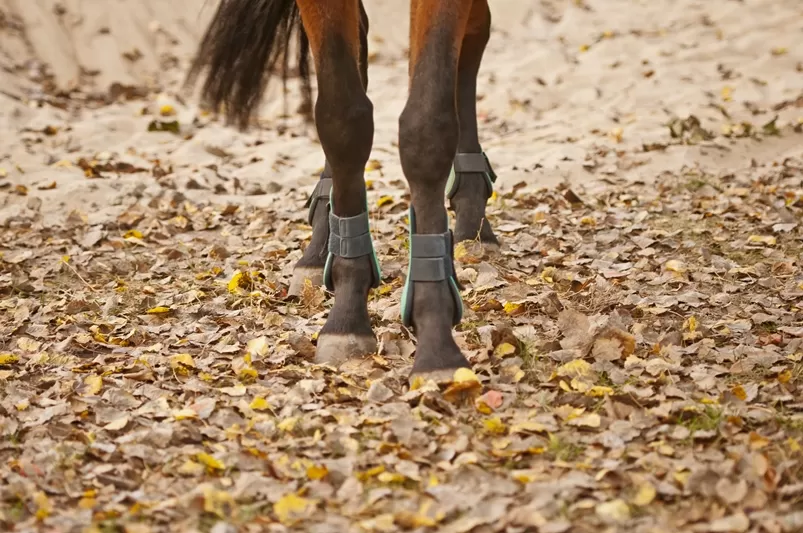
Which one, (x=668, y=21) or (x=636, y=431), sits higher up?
(x=668, y=21)

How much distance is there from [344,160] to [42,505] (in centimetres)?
146

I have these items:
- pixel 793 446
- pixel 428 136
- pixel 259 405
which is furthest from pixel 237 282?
pixel 793 446

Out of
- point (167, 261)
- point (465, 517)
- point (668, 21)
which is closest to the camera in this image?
point (465, 517)

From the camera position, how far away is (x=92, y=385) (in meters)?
2.96

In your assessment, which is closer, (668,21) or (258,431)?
(258,431)

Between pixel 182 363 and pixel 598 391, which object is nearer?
pixel 598 391

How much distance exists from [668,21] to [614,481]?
28.7ft

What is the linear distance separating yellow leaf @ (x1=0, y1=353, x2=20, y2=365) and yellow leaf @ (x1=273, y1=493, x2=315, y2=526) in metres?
1.48

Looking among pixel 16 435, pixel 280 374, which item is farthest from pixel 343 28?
pixel 16 435

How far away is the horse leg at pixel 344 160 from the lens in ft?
9.78

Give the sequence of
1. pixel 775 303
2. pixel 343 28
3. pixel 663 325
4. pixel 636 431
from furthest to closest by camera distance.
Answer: pixel 775 303, pixel 663 325, pixel 343 28, pixel 636 431

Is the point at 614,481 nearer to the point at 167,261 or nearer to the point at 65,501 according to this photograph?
the point at 65,501

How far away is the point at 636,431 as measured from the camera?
8.43 ft

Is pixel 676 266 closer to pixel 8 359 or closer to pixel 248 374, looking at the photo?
pixel 248 374
